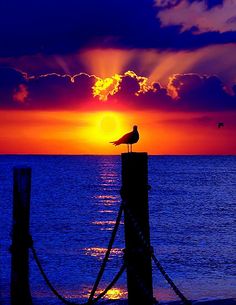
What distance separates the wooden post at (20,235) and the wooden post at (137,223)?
3149mm

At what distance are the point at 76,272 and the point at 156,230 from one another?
21003 mm

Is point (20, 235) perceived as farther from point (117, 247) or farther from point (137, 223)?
point (117, 247)

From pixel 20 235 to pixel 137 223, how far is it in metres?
3.79

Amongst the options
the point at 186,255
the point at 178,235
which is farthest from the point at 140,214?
the point at 178,235

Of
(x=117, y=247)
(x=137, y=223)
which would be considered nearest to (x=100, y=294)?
(x=137, y=223)

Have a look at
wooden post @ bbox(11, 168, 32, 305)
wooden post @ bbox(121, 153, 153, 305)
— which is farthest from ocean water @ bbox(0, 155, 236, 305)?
wooden post @ bbox(121, 153, 153, 305)

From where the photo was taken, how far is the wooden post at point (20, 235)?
11305 mm

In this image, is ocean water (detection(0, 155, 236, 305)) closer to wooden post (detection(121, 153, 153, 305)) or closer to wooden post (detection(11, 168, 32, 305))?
wooden post (detection(11, 168, 32, 305))

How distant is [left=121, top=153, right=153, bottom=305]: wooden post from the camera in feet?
28.0

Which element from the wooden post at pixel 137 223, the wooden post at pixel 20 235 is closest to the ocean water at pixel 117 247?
the wooden post at pixel 20 235

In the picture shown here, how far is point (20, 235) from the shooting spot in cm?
1164

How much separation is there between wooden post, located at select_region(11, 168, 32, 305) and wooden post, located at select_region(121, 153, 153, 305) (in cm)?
315

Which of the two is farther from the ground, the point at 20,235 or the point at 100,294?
the point at 20,235

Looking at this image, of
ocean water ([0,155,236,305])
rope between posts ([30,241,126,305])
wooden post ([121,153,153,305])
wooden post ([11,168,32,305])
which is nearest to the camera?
wooden post ([121,153,153,305])
